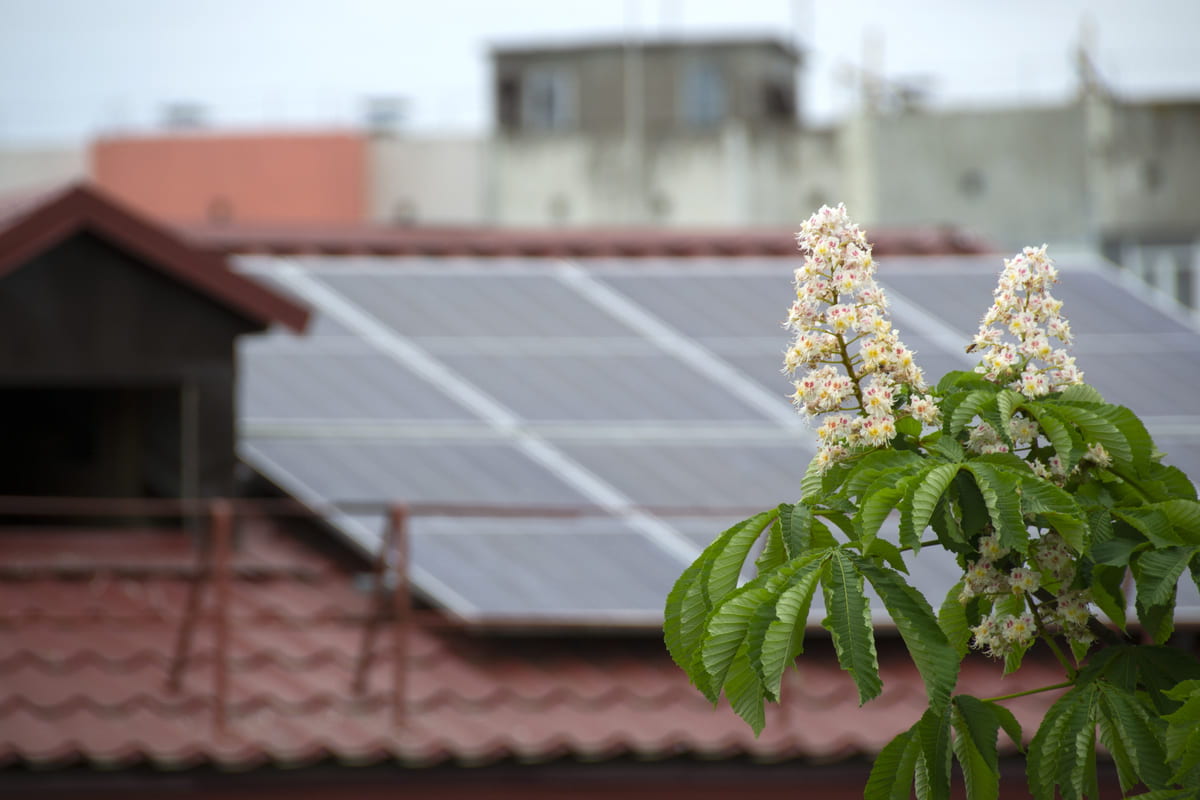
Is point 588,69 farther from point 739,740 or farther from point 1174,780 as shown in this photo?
point 1174,780

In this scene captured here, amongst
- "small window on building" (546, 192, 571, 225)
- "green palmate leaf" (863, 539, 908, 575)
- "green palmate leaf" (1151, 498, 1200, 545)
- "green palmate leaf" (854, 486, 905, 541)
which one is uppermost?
"small window on building" (546, 192, 571, 225)

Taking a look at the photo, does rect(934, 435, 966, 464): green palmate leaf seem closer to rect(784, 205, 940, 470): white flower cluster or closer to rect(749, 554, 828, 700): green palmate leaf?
rect(784, 205, 940, 470): white flower cluster

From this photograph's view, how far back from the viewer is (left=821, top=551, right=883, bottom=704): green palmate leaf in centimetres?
334

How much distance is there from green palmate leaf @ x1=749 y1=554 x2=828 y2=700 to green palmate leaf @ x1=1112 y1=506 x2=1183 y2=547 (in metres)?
0.80

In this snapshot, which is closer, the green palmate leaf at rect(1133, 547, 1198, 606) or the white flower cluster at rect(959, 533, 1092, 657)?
the green palmate leaf at rect(1133, 547, 1198, 606)

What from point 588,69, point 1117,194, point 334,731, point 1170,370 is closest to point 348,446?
point 334,731

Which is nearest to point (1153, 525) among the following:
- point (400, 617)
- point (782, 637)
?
point (782, 637)

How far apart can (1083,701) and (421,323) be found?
8.13 metres

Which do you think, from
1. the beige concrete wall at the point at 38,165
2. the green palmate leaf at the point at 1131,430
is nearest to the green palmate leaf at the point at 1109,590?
the green palmate leaf at the point at 1131,430

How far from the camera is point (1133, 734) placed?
3641 millimetres

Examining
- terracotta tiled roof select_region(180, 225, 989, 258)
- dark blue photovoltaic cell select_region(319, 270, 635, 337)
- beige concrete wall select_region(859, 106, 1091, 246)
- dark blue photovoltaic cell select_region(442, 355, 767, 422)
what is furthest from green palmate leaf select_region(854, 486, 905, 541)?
beige concrete wall select_region(859, 106, 1091, 246)

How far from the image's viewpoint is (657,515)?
909cm

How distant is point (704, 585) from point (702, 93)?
46.5 m

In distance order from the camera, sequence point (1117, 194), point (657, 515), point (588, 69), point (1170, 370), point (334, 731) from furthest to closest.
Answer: point (588, 69) → point (1117, 194) → point (1170, 370) → point (657, 515) → point (334, 731)
